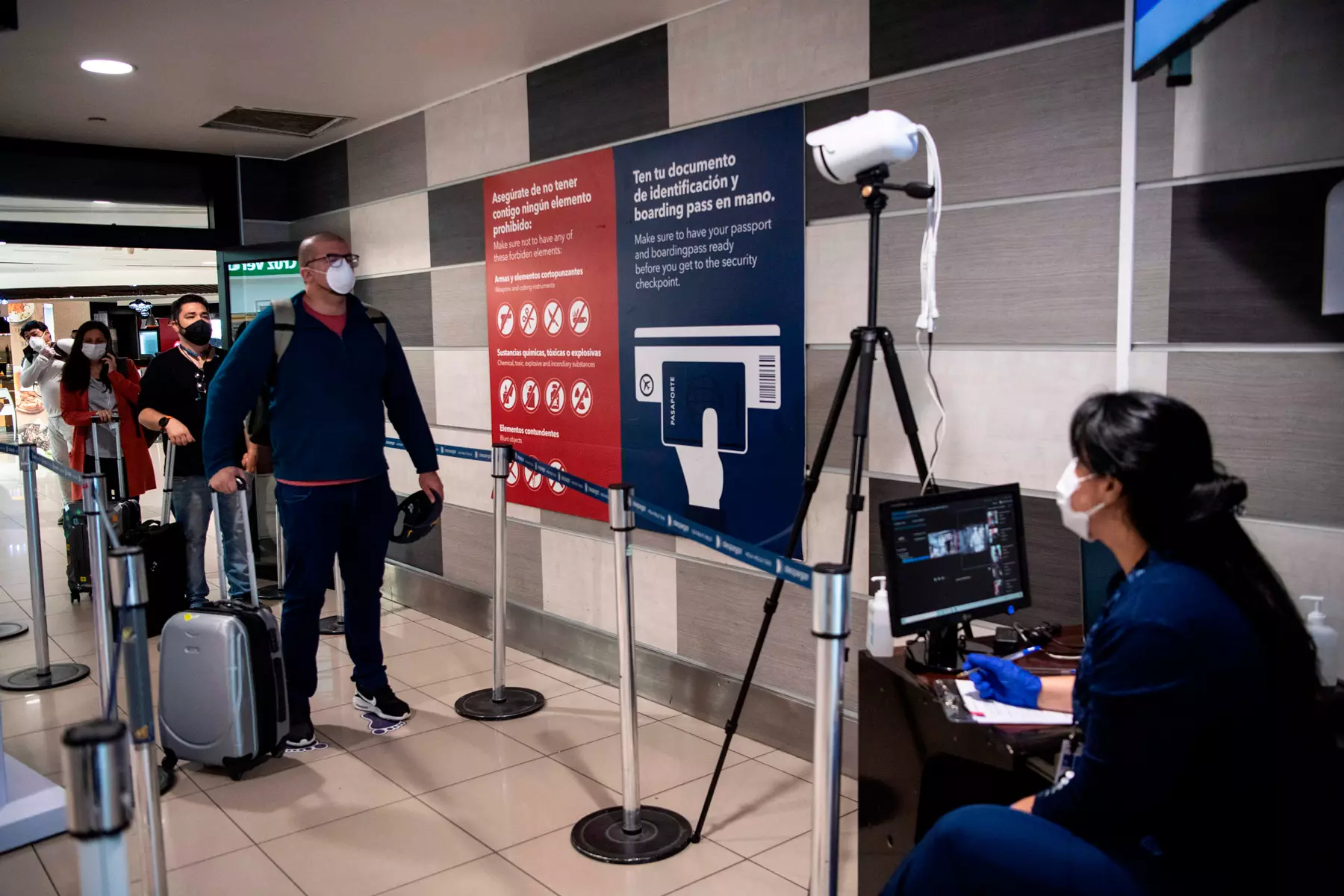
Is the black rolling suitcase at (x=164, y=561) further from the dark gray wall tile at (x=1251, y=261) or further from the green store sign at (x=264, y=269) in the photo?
the dark gray wall tile at (x=1251, y=261)

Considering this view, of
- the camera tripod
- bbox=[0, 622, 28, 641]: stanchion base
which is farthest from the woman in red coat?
the camera tripod

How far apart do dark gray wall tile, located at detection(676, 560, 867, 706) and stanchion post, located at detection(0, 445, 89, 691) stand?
8.21 ft

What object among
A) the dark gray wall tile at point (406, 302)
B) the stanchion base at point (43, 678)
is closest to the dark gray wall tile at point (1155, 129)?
the dark gray wall tile at point (406, 302)

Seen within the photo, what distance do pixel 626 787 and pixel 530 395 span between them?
2.00 metres

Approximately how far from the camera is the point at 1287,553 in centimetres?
209

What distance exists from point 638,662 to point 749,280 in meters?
1.57

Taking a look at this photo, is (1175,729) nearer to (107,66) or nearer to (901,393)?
(901,393)

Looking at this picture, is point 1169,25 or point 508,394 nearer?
point 1169,25

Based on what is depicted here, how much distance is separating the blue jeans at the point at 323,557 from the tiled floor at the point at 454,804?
1.05ft

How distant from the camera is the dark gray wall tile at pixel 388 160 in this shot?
479 centimetres

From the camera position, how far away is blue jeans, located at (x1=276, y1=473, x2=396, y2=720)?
3.26 meters

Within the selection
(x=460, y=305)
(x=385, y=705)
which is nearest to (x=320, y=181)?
(x=460, y=305)

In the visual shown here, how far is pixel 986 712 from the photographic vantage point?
178 cm

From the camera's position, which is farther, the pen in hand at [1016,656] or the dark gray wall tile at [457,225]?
the dark gray wall tile at [457,225]
